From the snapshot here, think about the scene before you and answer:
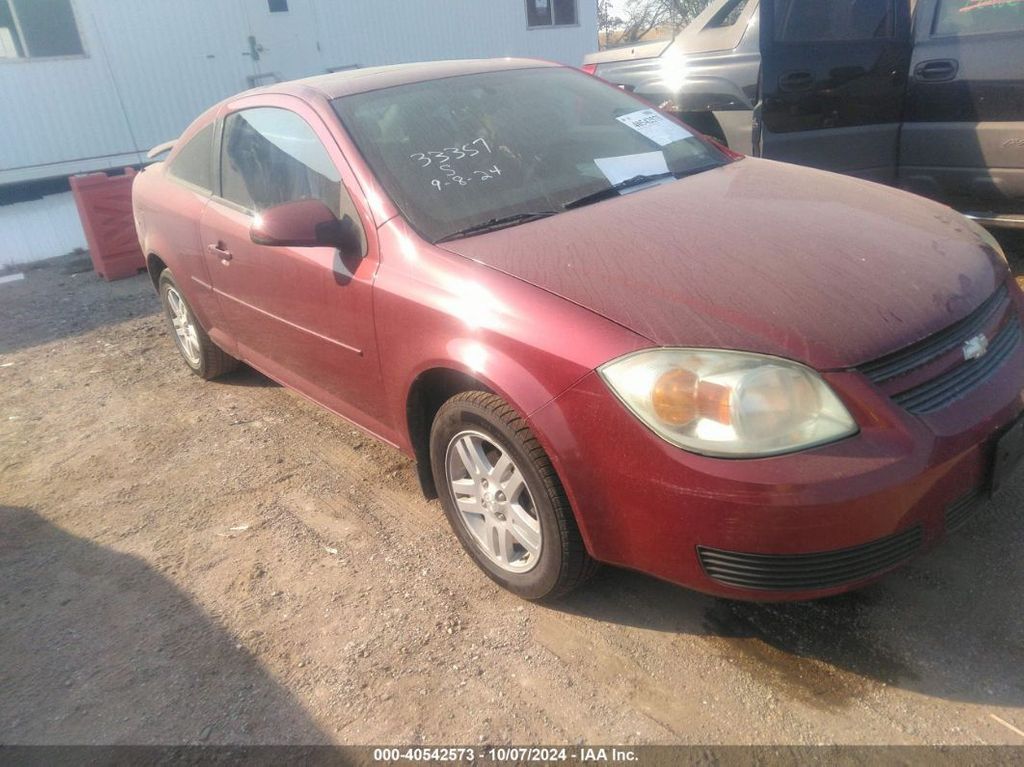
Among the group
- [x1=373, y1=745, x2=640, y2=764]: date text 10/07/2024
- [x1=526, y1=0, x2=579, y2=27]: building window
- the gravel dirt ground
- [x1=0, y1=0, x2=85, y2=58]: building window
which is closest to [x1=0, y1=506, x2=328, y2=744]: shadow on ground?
the gravel dirt ground

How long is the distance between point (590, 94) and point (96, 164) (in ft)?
31.9

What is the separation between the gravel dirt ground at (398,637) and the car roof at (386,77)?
5.08 ft

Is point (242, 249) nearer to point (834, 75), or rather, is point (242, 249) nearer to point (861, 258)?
point (861, 258)

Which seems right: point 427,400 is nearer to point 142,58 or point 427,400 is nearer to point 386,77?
point 386,77

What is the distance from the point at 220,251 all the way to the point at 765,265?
2424 millimetres

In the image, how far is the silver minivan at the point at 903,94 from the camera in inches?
160

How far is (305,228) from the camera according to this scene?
103 inches

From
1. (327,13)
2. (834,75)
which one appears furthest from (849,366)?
(327,13)

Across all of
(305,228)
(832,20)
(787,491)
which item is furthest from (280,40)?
(787,491)

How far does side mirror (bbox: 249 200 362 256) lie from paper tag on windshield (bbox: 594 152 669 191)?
3.20 feet

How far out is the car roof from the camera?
310 centimetres

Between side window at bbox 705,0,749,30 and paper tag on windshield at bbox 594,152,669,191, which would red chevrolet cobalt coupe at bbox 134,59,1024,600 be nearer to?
paper tag on windshield at bbox 594,152,669,191

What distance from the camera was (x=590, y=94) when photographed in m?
3.43

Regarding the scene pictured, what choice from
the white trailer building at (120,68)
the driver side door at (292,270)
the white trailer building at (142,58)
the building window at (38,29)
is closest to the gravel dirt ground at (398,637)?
the driver side door at (292,270)
